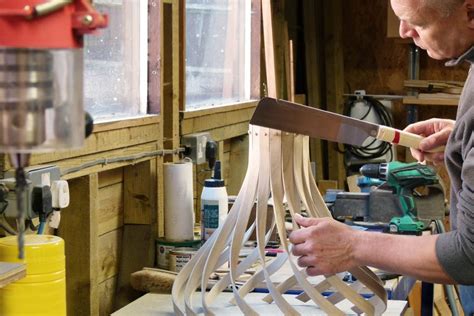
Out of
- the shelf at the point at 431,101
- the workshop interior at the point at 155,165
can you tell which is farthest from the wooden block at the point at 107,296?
the shelf at the point at 431,101

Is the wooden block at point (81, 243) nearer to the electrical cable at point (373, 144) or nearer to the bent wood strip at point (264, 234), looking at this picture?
the bent wood strip at point (264, 234)

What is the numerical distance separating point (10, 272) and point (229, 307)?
720 mm

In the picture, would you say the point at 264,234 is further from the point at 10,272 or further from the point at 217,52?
the point at 217,52

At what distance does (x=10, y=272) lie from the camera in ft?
5.94

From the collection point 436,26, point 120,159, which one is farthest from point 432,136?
point 120,159

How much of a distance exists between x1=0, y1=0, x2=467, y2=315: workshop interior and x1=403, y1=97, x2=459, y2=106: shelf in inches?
41.4

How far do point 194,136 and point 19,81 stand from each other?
7.97 ft

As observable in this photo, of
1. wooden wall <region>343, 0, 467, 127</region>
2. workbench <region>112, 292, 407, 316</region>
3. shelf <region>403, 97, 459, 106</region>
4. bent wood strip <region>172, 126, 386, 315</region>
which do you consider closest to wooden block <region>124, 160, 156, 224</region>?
workbench <region>112, 292, 407, 316</region>

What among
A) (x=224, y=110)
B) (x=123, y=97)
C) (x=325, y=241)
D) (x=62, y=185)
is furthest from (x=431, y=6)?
(x=224, y=110)

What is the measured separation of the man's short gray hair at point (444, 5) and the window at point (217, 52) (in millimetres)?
1644

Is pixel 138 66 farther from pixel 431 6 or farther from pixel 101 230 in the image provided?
pixel 431 6

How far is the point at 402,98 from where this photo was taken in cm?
573

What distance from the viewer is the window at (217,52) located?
3667 millimetres

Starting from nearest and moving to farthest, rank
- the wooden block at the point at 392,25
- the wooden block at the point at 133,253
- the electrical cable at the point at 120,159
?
the electrical cable at the point at 120,159
the wooden block at the point at 133,253
the wooden block at the point at 392,25
